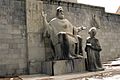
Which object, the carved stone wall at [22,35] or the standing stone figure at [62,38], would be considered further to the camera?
the carved stone wall at [22,35]

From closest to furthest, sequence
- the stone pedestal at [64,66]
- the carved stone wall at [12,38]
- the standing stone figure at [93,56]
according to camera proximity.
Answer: the stone pedestal at [64,66], the standing stone figure at [93,56], the carved stone wall at [12,38]

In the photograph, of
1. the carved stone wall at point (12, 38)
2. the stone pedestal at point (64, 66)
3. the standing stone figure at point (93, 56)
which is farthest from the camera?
the carved stone wall at point (12, 38)

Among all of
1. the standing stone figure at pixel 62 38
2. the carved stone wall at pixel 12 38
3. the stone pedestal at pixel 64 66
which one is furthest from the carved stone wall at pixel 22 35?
the stone pedestal at pixel 64 66

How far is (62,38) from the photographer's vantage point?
6.49 m

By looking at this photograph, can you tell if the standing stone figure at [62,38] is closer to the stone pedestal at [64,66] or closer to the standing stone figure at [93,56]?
the stone pedestal at [64,66]

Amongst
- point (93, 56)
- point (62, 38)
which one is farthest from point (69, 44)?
point (93, 56)

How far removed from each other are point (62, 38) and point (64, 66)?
0.95 meters

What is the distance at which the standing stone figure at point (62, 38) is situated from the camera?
654cm

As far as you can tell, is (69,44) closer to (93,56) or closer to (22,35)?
(93,56)

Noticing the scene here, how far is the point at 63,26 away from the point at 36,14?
134 centimetres

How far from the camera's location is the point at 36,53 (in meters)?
7.52

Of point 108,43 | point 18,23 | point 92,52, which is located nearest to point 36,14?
point 18,23

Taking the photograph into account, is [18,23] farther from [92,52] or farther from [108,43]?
[108,43]

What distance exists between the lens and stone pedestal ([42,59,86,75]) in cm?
620
